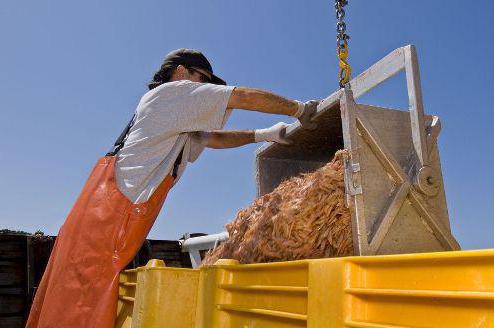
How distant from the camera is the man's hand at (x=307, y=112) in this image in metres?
3.06

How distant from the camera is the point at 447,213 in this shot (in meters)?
2.60

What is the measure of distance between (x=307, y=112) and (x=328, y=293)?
170cm

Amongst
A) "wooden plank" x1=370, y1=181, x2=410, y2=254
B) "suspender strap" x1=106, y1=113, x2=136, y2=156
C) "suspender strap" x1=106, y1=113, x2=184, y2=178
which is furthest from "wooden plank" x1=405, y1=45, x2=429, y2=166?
"suspender strap" x1=106, y1=113, x2=136, y2=156

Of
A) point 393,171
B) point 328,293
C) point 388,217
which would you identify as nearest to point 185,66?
point 393,171

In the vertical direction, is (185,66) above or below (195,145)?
above

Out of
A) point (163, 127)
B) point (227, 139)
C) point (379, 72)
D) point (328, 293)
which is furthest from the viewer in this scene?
point (227, 139)

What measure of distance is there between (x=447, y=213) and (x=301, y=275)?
121cm

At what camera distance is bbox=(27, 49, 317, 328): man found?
2.84m

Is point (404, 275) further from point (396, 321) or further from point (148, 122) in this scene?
point (148, 122)

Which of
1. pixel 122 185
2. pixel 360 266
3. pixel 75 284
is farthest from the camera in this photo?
pixel 122 185

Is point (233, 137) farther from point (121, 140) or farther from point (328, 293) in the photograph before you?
point (328, 293)

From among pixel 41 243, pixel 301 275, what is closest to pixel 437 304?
pixel 301 275

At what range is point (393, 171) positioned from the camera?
2500 mm

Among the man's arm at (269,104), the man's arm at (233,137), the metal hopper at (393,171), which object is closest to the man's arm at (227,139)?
the man's arm at (233,137)
